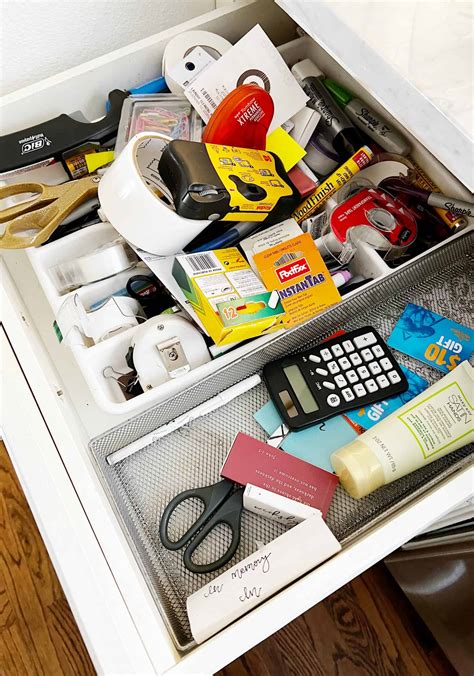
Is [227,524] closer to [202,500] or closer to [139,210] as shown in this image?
[202,500]

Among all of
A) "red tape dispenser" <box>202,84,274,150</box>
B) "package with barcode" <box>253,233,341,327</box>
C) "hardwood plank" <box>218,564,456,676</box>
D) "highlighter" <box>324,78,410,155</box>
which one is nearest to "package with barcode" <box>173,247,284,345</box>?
"package with barcode" <box>253,233,341,327</box>

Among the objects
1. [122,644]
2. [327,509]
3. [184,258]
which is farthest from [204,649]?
[184,258]

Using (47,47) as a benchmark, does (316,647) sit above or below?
below

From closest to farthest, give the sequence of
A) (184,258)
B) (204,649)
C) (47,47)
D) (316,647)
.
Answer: (204,649) < (184,258) < (47,47) < (316,647)

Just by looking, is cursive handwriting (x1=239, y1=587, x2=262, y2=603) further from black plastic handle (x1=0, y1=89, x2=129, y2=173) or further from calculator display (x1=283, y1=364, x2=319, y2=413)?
black plastic handle (x1=0, y1=89, x2=129, y2=173)

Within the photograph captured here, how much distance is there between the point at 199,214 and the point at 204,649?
35cm

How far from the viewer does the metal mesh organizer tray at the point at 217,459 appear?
0.58 m

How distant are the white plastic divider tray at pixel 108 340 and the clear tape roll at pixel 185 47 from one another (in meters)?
0.19

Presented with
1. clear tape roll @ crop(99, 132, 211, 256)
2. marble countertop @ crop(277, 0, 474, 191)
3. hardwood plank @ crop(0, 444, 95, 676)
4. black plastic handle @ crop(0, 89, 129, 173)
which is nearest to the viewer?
marble countertop @ crop(277, 0, 474, 191)

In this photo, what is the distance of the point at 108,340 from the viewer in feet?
1.95

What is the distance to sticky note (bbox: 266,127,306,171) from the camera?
26.6 inches

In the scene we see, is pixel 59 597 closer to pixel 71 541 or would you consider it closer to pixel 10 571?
pixel 10 571

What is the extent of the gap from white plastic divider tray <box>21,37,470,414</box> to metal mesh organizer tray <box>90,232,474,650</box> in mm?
13

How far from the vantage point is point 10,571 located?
3.49 ft
